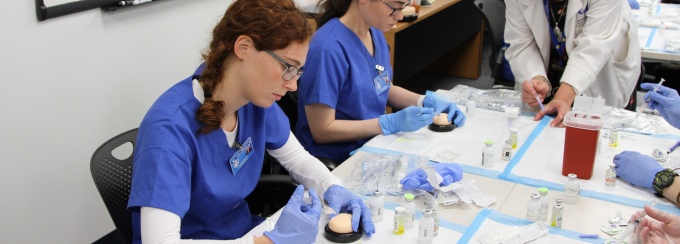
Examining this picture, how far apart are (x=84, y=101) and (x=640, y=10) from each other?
3.17m

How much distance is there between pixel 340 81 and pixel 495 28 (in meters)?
1.63

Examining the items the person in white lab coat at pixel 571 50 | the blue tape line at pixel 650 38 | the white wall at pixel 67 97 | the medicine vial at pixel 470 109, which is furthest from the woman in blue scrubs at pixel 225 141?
the blue tape line at pixel 650 38

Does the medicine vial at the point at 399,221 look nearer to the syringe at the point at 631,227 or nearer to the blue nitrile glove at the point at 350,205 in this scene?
A: the blue nitrile glove at the point at 350,205

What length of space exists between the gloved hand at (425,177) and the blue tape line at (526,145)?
0.57ft

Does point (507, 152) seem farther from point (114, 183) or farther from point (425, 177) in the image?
point (114, 183)

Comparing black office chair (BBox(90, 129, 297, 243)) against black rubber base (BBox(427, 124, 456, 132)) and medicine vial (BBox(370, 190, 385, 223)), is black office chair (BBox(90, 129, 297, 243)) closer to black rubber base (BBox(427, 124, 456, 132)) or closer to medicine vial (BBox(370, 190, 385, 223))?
medicine vial (BBox(370, 190, 385, 223))

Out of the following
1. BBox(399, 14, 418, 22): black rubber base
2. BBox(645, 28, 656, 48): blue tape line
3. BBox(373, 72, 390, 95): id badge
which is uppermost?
BBox(399, 14, 418, 22): black rubber base

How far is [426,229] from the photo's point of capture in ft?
4.66

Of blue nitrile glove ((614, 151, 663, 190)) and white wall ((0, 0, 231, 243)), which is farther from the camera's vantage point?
white wall ((0, 0, 231, 243))

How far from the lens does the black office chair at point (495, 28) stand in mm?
3455

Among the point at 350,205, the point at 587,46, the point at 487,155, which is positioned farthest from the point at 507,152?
→ the point at 587,46

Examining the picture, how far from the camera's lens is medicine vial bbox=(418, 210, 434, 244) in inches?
55.9

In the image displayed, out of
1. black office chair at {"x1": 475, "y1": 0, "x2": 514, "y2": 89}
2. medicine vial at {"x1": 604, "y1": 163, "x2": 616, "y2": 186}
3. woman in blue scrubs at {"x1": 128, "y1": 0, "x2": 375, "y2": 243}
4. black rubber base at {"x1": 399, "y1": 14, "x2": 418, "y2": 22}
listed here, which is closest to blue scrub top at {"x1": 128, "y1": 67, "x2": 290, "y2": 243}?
woman in blue scrubs at {"x1": 128, "y1": 0, "x2": 375, "y2": 243}

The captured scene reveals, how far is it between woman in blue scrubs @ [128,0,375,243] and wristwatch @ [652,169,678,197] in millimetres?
766
